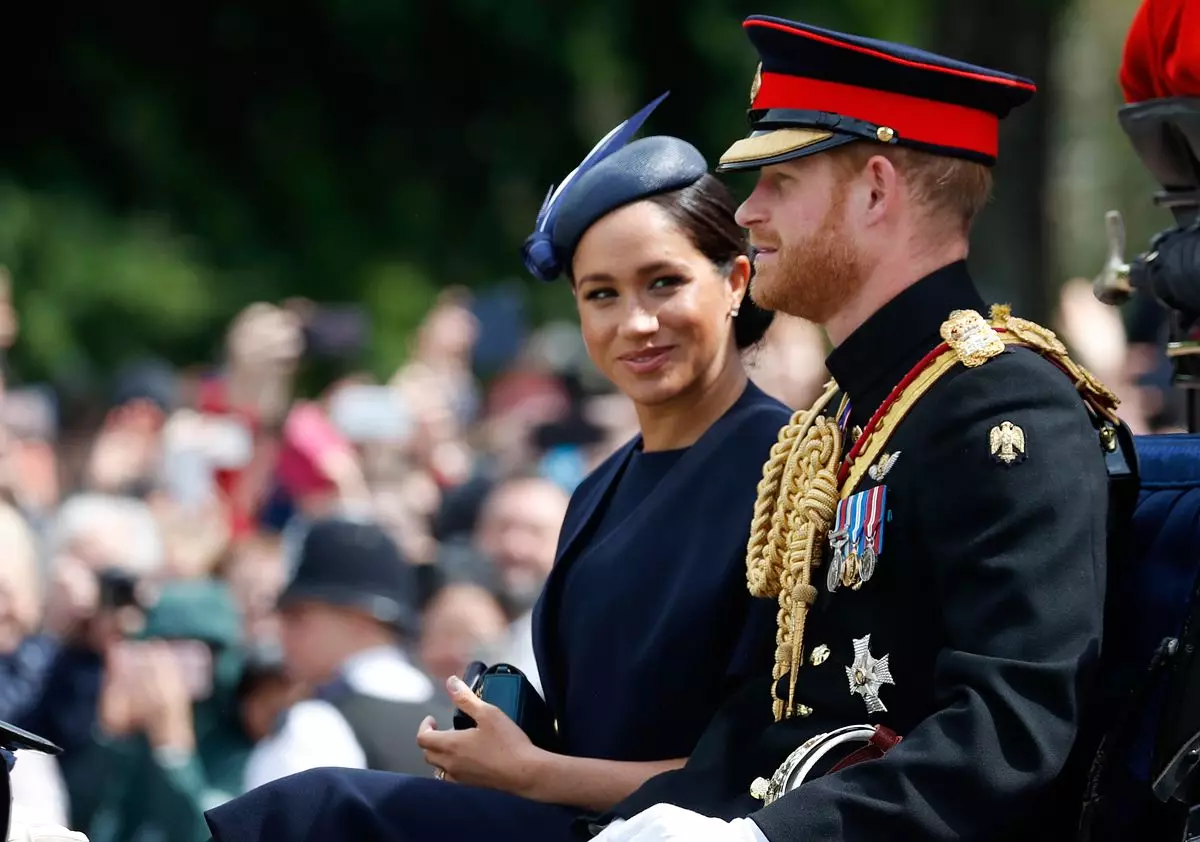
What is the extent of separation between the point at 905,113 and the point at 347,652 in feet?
10.9

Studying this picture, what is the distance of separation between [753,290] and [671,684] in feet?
2.41

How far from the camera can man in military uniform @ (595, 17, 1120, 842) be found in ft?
10.2

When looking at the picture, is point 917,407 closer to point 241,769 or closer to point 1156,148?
point 1156,148

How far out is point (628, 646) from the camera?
3.88 m

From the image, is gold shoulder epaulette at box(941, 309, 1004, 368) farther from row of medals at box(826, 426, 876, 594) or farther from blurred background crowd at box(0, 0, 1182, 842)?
blurred background crowd at box(0, 0, 1182, 842)

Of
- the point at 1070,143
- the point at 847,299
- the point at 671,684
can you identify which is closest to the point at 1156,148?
the point at 847,299

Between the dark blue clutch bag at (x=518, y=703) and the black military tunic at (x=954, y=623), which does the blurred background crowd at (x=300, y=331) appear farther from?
the black military tunic at (x=954, y=623)

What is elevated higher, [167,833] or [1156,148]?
[1156,148]

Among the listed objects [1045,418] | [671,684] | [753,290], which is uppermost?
[753,290]

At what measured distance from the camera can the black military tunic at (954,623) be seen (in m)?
3.10

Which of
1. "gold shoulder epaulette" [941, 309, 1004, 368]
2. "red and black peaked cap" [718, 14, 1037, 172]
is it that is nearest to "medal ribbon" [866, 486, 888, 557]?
"gold shoulder epaulette" [941, 309, 1004, 368]

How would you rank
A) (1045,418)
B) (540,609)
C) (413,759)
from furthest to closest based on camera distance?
(413,759)
(540,609)
(1045,418)

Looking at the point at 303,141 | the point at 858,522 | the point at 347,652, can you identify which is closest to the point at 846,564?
the point at 858,522

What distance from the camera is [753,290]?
3684 mm
